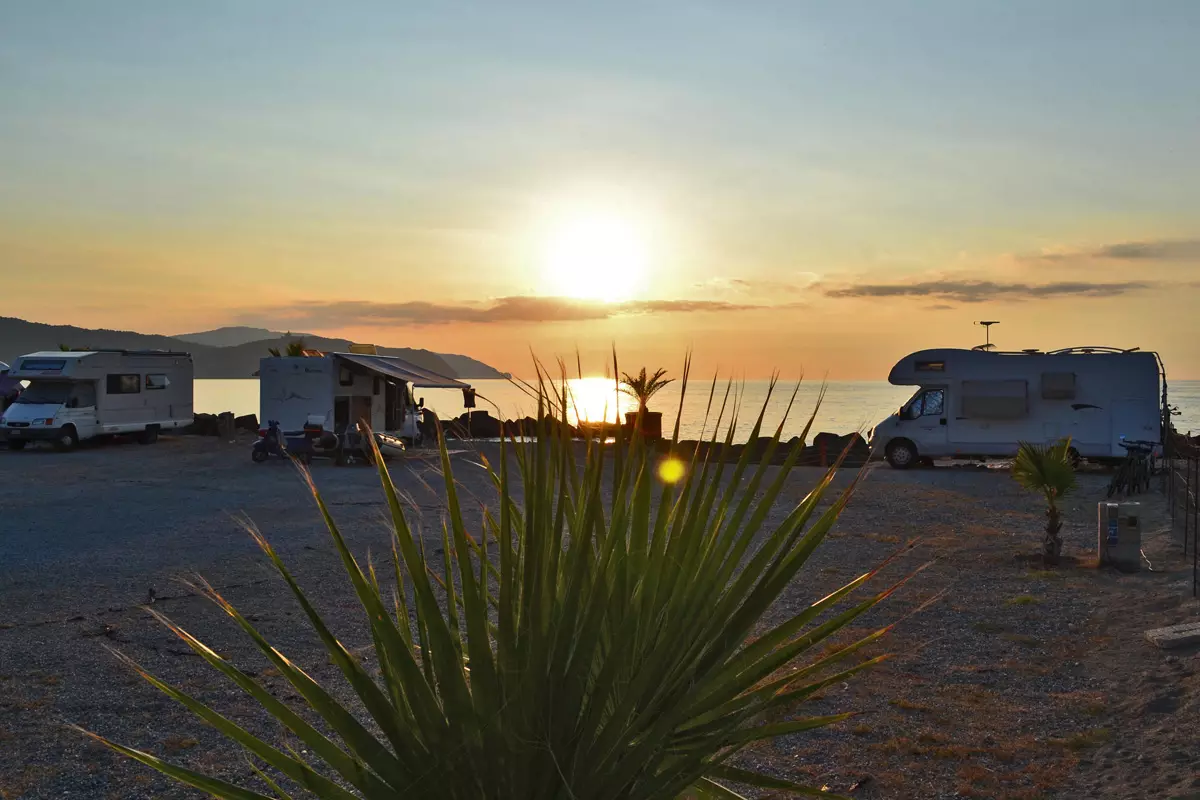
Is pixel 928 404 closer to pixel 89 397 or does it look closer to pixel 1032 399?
pixel 1032 399

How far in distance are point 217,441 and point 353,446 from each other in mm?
9744

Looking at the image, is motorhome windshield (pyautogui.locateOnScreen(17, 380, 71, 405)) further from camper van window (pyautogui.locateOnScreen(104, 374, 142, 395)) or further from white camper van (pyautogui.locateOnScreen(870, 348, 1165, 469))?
white camper van (pyautogui.locateOnScreen(870, 348, 1165, 469))

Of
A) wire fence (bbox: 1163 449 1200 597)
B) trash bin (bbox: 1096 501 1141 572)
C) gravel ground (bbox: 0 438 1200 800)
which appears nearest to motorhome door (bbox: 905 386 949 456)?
wire fence (bbox: 1163 449 1200 597)

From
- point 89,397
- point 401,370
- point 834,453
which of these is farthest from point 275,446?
point 834,453

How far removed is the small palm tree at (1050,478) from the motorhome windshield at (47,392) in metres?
24.7

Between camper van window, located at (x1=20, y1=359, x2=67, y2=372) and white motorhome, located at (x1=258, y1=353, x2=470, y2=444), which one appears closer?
white motorhome, located at (x1=258, y1=353, x2=470, y2=444)

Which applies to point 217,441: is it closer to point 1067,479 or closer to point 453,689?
point 1067,479

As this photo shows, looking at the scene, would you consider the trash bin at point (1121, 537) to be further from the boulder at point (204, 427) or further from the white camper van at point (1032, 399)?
the boulder at point (204, 427)

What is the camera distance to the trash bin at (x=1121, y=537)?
10.8 m

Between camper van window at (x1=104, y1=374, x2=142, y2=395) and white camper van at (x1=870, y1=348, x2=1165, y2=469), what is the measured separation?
2071cm

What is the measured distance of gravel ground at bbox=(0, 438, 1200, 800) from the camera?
5.36 meters

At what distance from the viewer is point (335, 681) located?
6926 millimetres

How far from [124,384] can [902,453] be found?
21.3 metres

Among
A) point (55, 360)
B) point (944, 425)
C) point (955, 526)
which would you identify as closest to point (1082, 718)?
point (955, 526)
